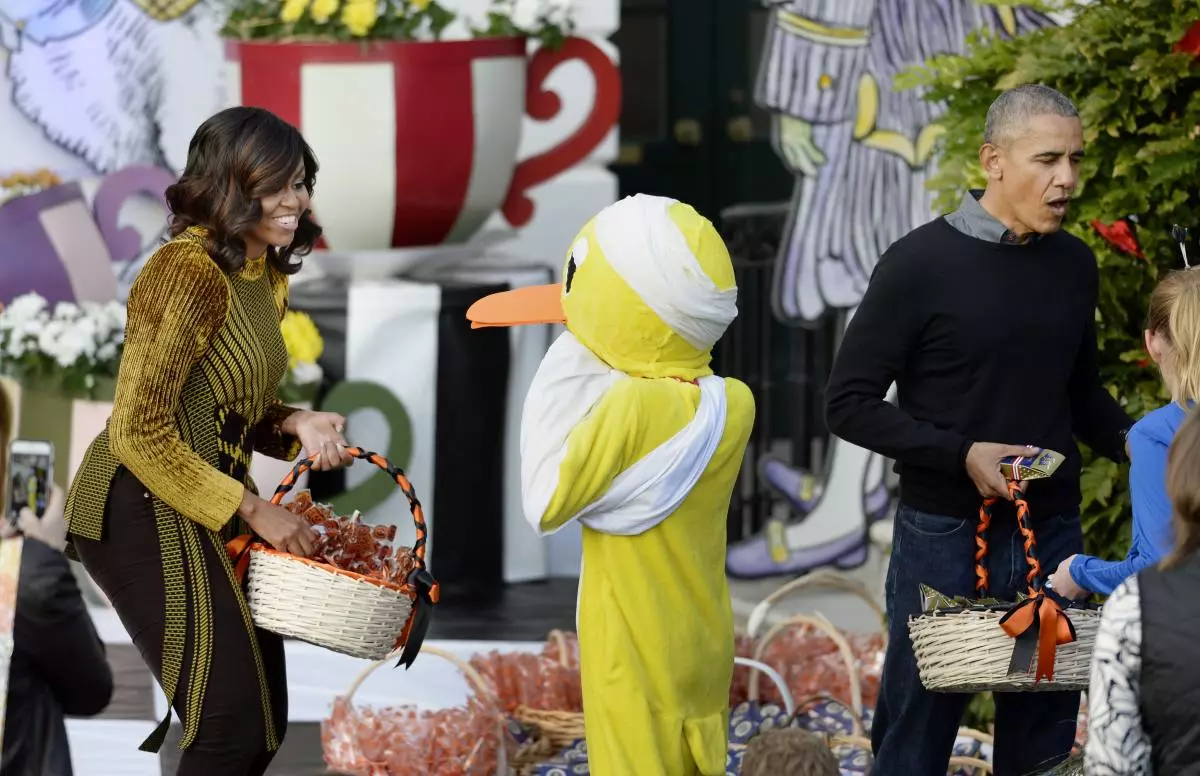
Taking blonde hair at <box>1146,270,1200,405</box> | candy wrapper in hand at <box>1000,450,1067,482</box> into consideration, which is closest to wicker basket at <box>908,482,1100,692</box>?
candy wrapper in hand at <box>1000,450,1067,482</box>

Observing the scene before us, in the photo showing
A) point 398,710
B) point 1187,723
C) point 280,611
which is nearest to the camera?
point 1187,723

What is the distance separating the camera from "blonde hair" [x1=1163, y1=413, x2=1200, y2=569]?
2.70 meters

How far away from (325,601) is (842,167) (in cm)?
359

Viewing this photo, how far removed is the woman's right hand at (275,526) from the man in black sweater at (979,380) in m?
1.11

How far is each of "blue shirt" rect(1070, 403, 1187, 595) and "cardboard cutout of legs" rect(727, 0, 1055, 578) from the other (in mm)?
2917

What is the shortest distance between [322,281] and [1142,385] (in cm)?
309

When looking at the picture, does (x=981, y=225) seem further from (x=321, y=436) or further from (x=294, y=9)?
(x=294, y=9)

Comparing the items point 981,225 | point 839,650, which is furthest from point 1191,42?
point 839,650

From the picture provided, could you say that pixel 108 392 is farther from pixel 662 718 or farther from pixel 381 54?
pixel 662 718

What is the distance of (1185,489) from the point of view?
270 centimetres

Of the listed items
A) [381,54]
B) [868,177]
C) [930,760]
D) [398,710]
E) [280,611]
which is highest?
[381,54]

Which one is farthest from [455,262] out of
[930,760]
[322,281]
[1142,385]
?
[930,760]

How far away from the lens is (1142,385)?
459cm

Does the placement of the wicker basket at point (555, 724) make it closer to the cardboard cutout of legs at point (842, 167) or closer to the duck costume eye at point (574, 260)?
the duck costume eye at point (574, 260)
